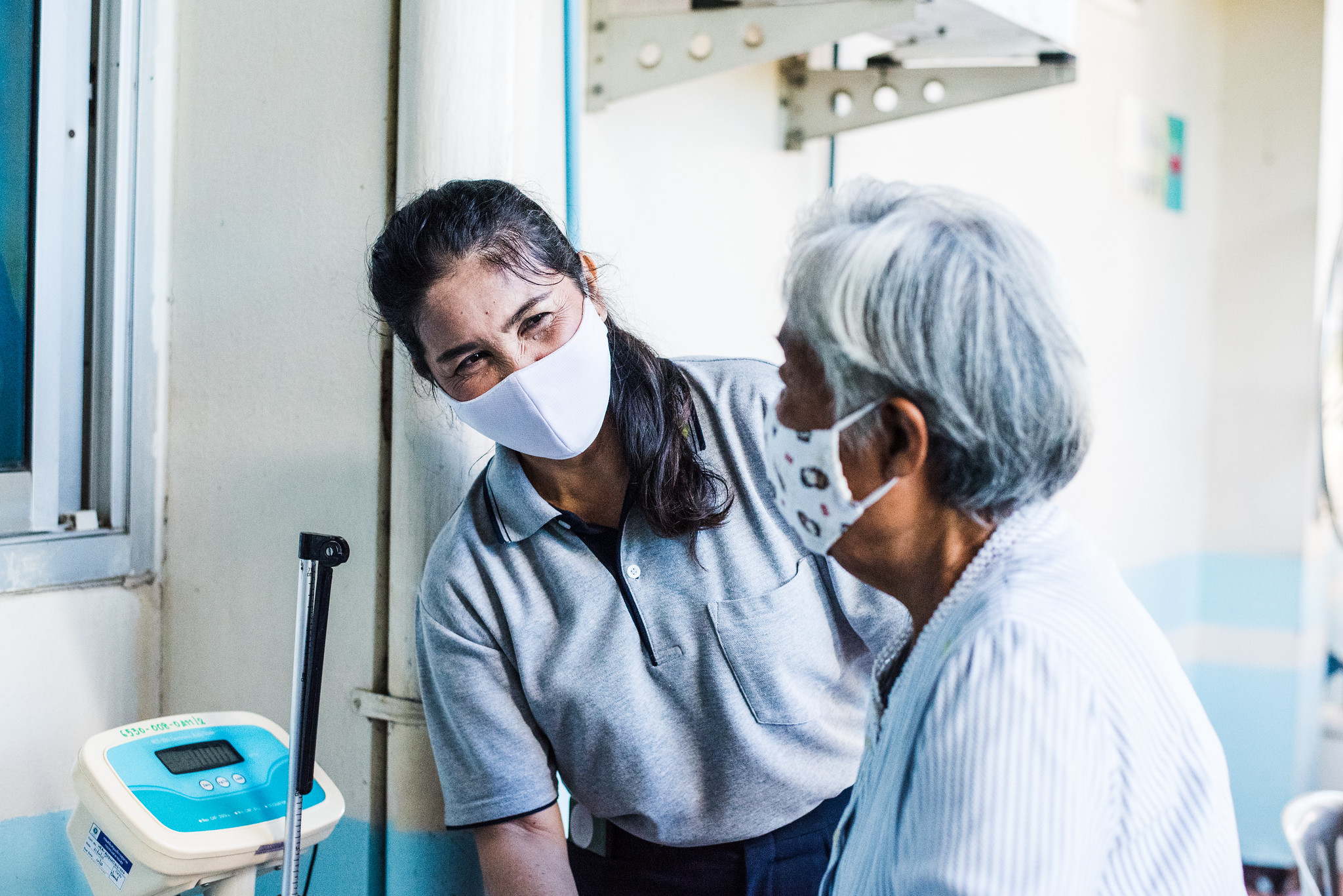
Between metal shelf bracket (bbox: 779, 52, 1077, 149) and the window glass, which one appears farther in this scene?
metal shelf bracket (bbox: 779, 52, 1077, 149)

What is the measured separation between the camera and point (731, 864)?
114 cm

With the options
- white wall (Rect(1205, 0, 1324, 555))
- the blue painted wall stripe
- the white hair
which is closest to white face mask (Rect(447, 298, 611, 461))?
the white hair

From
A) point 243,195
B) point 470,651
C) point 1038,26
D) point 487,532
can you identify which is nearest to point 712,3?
point 1038,26

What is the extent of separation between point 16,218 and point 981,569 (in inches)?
48.5

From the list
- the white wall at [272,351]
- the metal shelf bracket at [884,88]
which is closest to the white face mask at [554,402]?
the white wall at [272,351]

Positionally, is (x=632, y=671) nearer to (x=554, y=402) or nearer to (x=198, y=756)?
(x=554, y=402)

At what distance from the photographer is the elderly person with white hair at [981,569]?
0.61 meters

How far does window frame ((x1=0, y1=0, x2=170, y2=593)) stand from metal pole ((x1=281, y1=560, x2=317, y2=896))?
45cm

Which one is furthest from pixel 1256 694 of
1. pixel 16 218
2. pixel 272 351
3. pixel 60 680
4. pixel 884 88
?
pixel 16 218

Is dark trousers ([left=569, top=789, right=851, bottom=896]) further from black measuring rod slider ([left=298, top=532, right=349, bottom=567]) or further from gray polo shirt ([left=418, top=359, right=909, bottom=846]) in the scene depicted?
black measuring rod slider ([left=298, top=532, right=349, bottom=567])

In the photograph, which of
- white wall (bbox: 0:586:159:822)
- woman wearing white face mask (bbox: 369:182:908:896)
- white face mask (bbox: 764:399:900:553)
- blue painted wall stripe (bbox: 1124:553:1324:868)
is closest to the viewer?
white face mask (bbox: 764:399:900:553)

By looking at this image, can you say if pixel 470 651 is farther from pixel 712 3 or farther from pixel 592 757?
pixel 712 3

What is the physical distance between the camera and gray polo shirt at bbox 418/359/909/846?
1110 millimetres

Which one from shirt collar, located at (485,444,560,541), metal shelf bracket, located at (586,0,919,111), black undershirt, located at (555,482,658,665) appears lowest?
black undershirt, located at (555,482,658,665)
